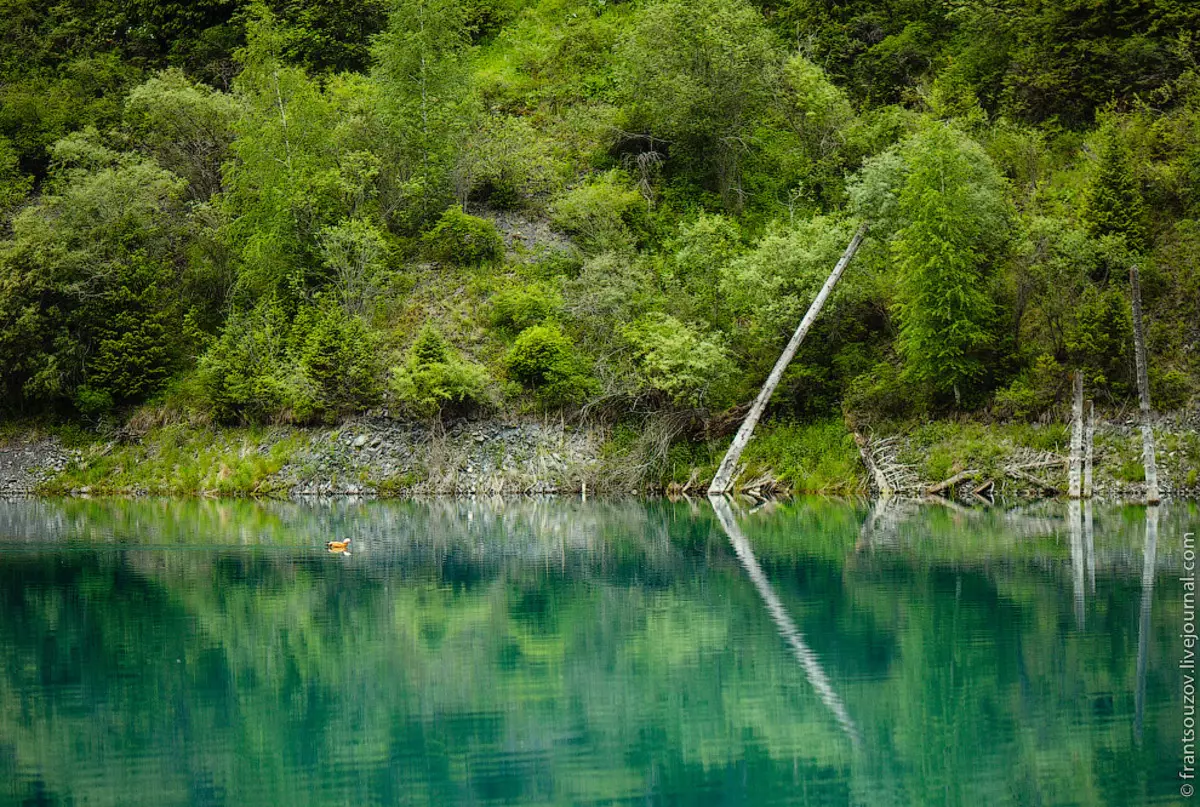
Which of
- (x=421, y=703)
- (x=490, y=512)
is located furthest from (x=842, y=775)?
A: (x=490, y=512)

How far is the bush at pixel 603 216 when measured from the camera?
1817 inches

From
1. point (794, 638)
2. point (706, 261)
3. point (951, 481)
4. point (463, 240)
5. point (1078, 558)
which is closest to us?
point (794, 638)

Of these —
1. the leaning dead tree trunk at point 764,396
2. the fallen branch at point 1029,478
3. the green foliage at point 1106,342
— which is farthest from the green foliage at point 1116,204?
the fallen branch at point 1029,478

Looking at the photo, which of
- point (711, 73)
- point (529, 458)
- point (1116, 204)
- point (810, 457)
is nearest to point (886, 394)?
point (810, 457)

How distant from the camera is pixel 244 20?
2435 inches

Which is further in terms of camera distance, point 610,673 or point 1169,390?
point 1169,390

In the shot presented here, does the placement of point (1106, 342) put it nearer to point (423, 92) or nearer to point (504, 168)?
point (504, 168)

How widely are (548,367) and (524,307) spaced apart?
3.39 meters

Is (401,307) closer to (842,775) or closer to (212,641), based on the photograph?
(212,641)

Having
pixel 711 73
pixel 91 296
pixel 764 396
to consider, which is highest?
pixel 711 73

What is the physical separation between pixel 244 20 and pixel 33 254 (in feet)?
69.0

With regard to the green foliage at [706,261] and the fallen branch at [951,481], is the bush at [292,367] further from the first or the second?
the fallen branch at [951,481]

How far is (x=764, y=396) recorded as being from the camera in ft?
126

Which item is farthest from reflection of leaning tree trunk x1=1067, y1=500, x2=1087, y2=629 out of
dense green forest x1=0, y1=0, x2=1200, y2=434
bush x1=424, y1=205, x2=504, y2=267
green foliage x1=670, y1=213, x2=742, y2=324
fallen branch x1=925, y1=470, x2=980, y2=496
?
bush x1=424, y1=205, x2=504, y2=267
